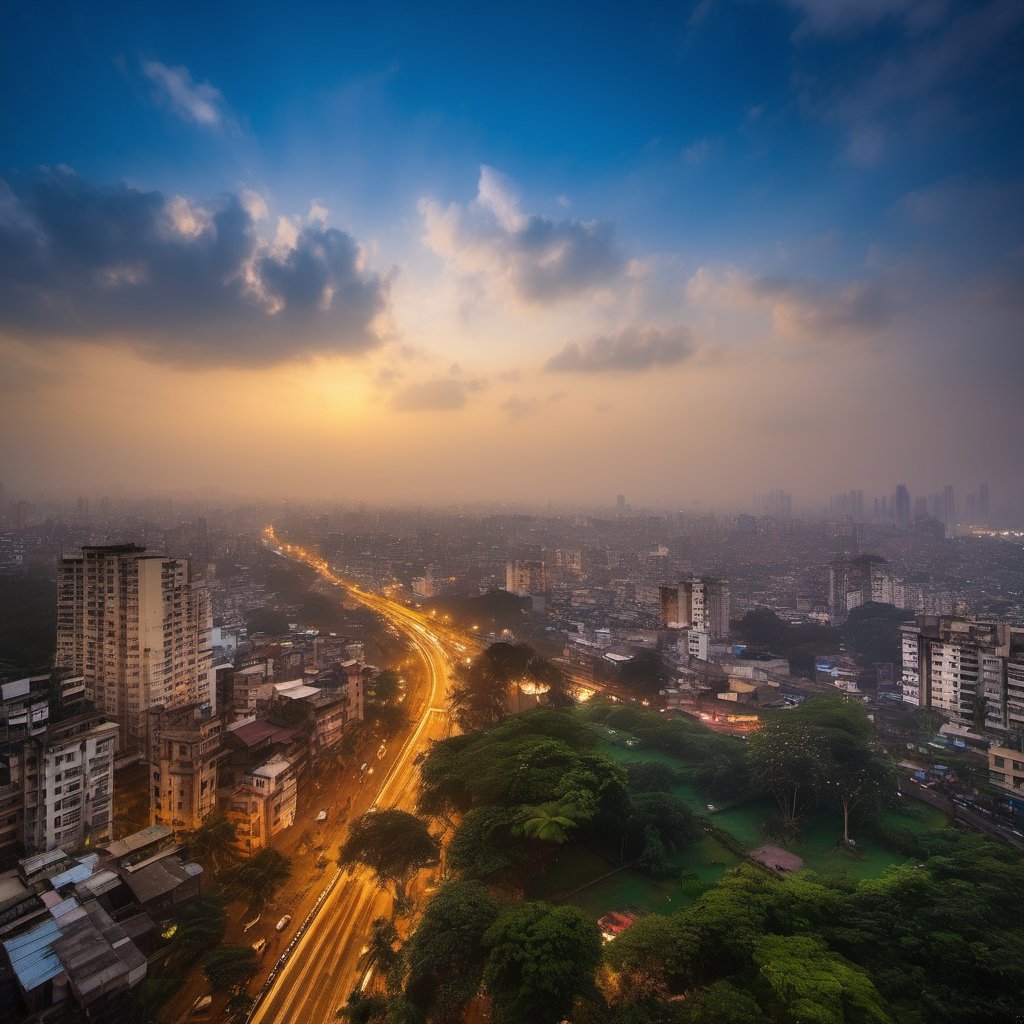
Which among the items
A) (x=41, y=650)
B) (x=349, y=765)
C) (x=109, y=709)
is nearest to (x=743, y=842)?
(x=349, y=765)

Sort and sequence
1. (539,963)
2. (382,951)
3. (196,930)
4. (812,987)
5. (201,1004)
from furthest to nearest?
(196,930) < (382,951) < (201,1004) < (539,963) < (812,987)

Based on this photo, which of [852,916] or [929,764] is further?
[929,764]

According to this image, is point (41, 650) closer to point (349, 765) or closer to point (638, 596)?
point (349, 765)

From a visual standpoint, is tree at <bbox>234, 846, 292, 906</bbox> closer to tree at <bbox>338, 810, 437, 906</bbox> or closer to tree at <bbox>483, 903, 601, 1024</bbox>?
tree at <bbox>338, 810, 437, 906</bbox>

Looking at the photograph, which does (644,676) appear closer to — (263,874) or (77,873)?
(263,874)

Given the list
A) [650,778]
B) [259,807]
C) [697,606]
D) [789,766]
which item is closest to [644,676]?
[697,606]

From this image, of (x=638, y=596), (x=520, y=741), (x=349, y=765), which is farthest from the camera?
(x=638, y=596)

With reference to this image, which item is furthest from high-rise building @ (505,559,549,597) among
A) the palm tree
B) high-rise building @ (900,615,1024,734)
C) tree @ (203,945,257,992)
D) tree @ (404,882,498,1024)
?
tree @ (404,882,498,1024)
